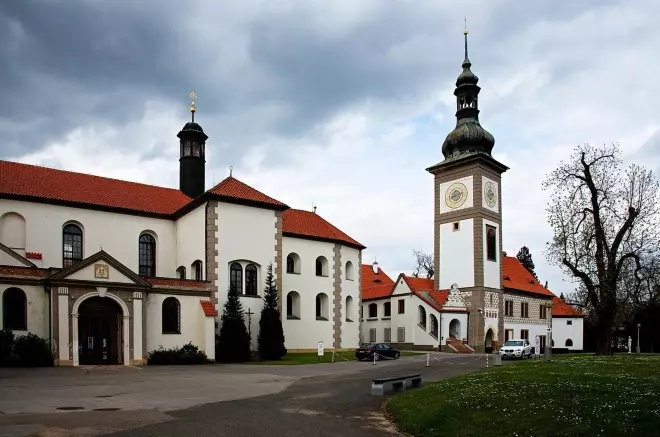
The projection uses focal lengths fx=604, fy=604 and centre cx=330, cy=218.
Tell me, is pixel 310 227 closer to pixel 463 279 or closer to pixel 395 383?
pixel 463 279

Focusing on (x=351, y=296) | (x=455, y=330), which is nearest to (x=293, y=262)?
(x=351, y=296)

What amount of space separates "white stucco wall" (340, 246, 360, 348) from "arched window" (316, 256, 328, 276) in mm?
1618

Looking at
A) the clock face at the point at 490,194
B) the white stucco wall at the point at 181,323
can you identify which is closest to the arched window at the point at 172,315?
the white stucco wall at the point at 181,323

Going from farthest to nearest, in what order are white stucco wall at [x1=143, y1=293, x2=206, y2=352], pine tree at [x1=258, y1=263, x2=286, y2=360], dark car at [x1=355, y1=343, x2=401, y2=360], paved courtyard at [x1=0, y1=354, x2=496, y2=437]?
dark car at [x1=355, y1=343, x2=401, y2=360] → pine tree at [x1=258, y1=263, x2=286, y2=360] → white stucco wall at [x1=143, y1=293, x2=206, y2=352] → paved courtyard at [x1=0, y1=354, x2=496, y2=437]

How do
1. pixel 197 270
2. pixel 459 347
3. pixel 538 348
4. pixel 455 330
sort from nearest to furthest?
1. pixel 197 270
2. pixel 538 348
3. pixel 459 347
4. pixel 455 330

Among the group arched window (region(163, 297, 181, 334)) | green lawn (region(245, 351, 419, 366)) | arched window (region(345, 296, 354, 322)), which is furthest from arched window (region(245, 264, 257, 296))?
arched window (region(345, 296, 354, 322))

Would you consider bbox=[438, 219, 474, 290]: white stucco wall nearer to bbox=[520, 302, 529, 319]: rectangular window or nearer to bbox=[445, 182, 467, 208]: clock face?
bbox=[445, 182, 467, 208]: clock face

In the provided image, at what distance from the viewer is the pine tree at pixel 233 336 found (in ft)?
114

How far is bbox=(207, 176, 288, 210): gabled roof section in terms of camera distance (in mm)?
37375

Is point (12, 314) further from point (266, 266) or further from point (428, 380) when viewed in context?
point (428, 380)

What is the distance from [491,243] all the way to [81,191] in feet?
118

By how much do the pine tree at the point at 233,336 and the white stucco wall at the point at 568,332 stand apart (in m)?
44.2

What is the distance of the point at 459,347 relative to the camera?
51.5 metres

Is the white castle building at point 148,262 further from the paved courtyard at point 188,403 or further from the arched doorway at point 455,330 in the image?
the arched doorway at point 455,330
